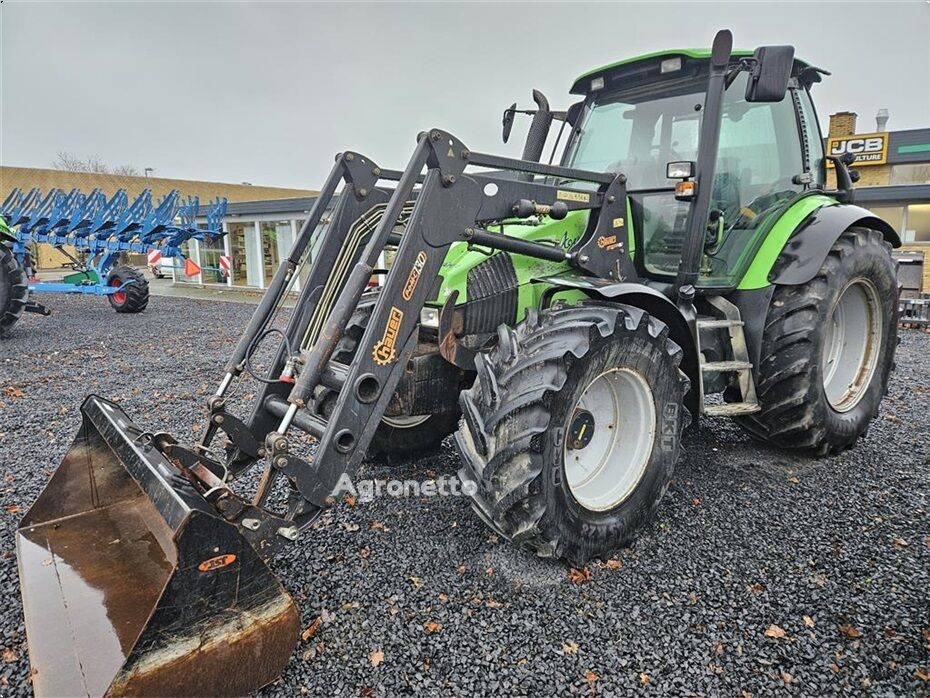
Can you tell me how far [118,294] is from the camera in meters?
12.3

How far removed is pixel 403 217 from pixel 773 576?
2430 millimetres

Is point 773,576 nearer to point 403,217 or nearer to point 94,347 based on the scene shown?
point 403,217

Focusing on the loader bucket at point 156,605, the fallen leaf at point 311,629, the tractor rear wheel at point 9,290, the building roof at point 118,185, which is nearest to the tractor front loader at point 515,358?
the loader bucket at point 156,605

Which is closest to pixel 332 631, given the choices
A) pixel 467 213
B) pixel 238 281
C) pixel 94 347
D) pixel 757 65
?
pixel 467 213

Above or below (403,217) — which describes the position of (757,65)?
above

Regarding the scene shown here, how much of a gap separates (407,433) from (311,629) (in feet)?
4.96

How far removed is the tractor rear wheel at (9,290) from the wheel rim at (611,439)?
30.8 ft

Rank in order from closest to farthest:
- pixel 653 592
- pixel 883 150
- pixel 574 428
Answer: pixel 653 592
pixel 574 428
pixel 883 150

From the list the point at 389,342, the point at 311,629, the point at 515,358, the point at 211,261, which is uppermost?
the point at 211,261

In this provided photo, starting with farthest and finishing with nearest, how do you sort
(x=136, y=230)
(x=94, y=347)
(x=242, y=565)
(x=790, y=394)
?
(x=136, y=230) < (x=94, y=347) < (x=790, y=394) < (x=242, y=565)

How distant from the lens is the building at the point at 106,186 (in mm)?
30766

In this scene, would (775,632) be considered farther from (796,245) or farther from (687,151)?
(687,151)

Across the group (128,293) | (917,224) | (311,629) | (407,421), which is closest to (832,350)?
(407,421)

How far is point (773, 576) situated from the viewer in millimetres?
2791
